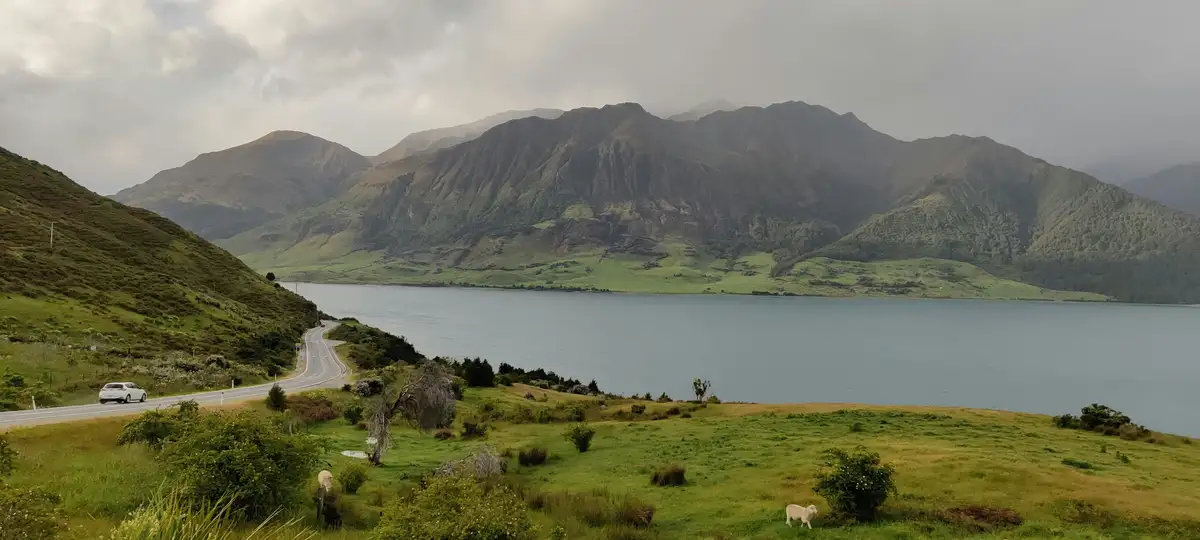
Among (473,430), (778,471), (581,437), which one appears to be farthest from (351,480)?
(778,471)

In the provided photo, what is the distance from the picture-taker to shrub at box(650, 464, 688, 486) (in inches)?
987

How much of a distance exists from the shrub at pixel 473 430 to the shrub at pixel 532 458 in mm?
7041

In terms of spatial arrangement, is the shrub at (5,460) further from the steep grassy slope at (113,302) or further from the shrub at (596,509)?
the steep grassy slope at (113,302)

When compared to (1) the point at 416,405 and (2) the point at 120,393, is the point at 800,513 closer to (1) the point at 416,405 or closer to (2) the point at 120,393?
(1) the point at 416,405

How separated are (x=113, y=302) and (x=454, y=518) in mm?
77398

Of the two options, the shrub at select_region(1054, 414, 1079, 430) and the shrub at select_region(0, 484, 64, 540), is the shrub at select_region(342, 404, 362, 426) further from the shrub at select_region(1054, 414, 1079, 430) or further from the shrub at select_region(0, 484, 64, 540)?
the shrub at select_region(1054, 414, 1079, 430)

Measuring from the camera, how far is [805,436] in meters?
33.7

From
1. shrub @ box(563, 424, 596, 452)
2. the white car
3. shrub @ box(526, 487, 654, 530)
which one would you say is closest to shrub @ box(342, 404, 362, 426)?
the white car

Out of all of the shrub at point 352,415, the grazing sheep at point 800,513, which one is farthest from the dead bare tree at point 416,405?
the grazing sheep at point 800,513

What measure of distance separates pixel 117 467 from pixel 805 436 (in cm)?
3048

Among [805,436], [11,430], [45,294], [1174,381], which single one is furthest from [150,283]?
[1174,381]

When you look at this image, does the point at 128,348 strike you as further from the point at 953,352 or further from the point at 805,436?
the point at 953,352

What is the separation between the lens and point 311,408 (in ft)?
137

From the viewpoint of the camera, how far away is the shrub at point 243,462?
1475 cm
